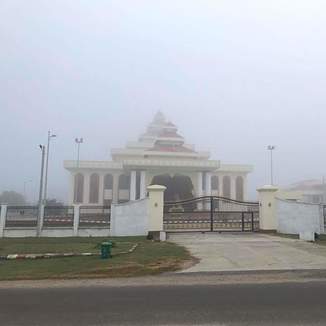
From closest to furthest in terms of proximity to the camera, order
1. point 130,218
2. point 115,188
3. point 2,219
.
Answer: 1. point 130,218
2. point 2,219
3. point 115,188

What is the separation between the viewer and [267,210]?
22.1 m

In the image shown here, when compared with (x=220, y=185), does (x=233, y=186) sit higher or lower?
lower

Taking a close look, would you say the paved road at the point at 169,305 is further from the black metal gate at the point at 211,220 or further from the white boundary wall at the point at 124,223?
the black metal gate at the point at 211,220

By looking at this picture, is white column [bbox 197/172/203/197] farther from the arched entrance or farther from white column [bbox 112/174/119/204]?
white column [bbox 112/174/119/204]

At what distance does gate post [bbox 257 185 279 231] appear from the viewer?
22.0 m

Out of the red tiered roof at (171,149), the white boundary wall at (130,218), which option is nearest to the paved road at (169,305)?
the white boundary wall at (130,218)

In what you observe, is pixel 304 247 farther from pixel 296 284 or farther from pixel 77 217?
pixel 77 217

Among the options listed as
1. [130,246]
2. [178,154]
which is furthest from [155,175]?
[130,246]

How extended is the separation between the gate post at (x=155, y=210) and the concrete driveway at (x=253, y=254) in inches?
82.9

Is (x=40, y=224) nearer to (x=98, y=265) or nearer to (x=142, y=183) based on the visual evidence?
(x=98, y=265)

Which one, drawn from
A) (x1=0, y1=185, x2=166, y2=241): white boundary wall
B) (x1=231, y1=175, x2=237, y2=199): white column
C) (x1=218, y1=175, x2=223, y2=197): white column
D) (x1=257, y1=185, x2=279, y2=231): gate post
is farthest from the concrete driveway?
(x1=231, y1=175, x2=237, y2=199): white column

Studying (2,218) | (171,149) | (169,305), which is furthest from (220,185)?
(169,305)

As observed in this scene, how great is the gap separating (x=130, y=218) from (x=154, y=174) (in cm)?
4036

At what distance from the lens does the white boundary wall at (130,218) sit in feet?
68.8
